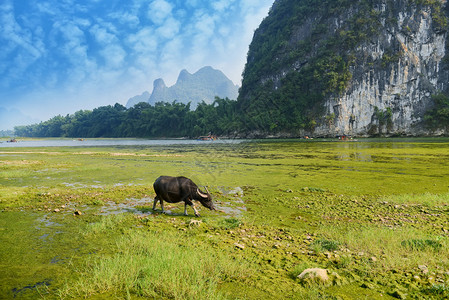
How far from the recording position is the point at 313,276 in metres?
4.27

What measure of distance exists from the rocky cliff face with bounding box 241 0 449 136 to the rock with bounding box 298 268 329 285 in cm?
8868

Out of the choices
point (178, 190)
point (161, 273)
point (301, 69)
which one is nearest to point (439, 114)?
point (301, 69)

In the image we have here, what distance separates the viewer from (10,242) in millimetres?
6051

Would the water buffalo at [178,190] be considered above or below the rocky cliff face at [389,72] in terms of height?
below

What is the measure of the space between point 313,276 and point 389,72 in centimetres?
9876

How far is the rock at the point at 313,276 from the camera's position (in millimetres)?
4230

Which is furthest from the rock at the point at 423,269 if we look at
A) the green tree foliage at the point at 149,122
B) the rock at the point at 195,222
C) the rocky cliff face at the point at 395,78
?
the green tree foliage at the point at 149,122

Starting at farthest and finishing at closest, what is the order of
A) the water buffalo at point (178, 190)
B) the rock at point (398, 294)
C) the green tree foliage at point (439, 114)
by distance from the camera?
the green tree foliage at point (439, 114), the water buffalo at point (178, 190), the rock at point (398, 294)

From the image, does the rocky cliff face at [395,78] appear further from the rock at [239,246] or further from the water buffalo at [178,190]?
the rock at [239,246]

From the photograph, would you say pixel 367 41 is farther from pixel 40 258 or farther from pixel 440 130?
pixel 40 258

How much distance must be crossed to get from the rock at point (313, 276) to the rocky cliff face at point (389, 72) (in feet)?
291

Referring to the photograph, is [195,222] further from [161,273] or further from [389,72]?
→ [389,72]

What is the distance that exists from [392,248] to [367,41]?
99528 millimetres

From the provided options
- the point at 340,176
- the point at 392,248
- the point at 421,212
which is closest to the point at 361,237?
the point at 392,248
